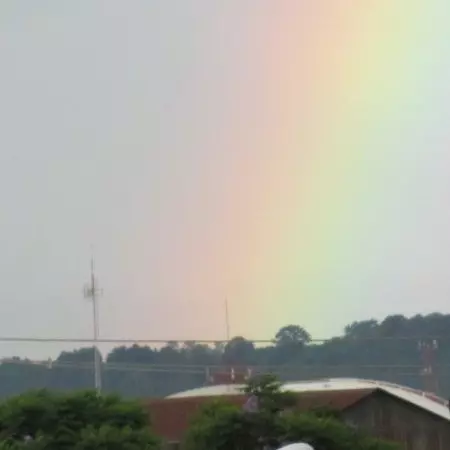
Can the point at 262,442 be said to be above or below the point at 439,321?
below

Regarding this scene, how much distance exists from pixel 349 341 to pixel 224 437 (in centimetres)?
1378

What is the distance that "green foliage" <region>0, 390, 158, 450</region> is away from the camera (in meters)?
13.1

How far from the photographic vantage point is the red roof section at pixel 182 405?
668 inches

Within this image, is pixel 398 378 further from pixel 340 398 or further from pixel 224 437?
pixel 224 437

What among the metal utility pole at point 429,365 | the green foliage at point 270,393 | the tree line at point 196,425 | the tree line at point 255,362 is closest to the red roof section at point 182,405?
the green foliage at point 270,393

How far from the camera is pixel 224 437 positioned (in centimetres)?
1398

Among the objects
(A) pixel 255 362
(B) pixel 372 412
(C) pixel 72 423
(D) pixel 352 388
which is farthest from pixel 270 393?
(A) pixel 255 362

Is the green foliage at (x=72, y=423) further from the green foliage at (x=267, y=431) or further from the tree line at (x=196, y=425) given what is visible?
the green foliage at (x=267, y=431)

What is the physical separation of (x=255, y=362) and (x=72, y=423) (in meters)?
11.5

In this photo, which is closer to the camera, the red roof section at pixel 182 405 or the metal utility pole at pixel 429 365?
the red roof section at pixel 182 405

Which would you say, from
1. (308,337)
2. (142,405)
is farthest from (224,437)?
(308,337)

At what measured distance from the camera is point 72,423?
46.6ft

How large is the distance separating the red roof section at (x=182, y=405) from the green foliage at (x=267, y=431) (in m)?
1.87

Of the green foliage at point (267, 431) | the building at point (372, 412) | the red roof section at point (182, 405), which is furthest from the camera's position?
the building at point (372, 412)
